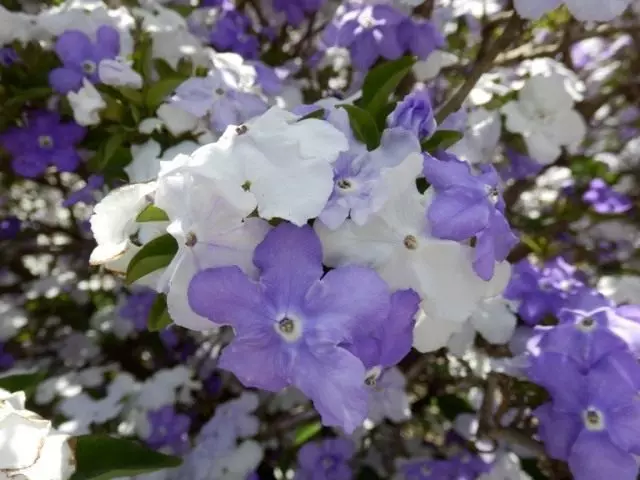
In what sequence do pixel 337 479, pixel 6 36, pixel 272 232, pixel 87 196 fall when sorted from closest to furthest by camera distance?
pixel 272 232 < pixel 6 36 < pixel 87 196 < pixel 337 479

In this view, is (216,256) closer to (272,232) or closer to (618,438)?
(272,232)

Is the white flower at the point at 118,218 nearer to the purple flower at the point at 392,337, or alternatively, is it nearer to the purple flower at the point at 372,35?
the purple flower at the point at 392,337

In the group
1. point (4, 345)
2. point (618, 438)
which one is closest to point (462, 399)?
point (618, 438)

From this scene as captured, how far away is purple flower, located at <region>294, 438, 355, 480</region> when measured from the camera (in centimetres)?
131

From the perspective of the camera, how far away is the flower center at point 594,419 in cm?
75

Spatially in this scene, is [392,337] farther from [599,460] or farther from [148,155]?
[148,155]

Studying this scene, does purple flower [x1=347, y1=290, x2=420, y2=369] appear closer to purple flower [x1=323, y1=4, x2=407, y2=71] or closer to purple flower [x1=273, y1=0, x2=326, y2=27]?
purple flower [x1=323, y1=4, x2=407, y2=71]

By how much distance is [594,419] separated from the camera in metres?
0.76

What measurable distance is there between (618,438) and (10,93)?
3.04 ft

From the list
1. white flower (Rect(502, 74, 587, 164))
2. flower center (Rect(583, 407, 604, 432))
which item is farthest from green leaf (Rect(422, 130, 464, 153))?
white flower (Rect(502, 74, 587, 164))

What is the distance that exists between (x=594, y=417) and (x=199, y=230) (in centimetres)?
47

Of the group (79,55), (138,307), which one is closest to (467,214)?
(79,55)

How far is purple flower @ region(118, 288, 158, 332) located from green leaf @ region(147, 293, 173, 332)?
91 cm

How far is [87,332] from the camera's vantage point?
1764mm
